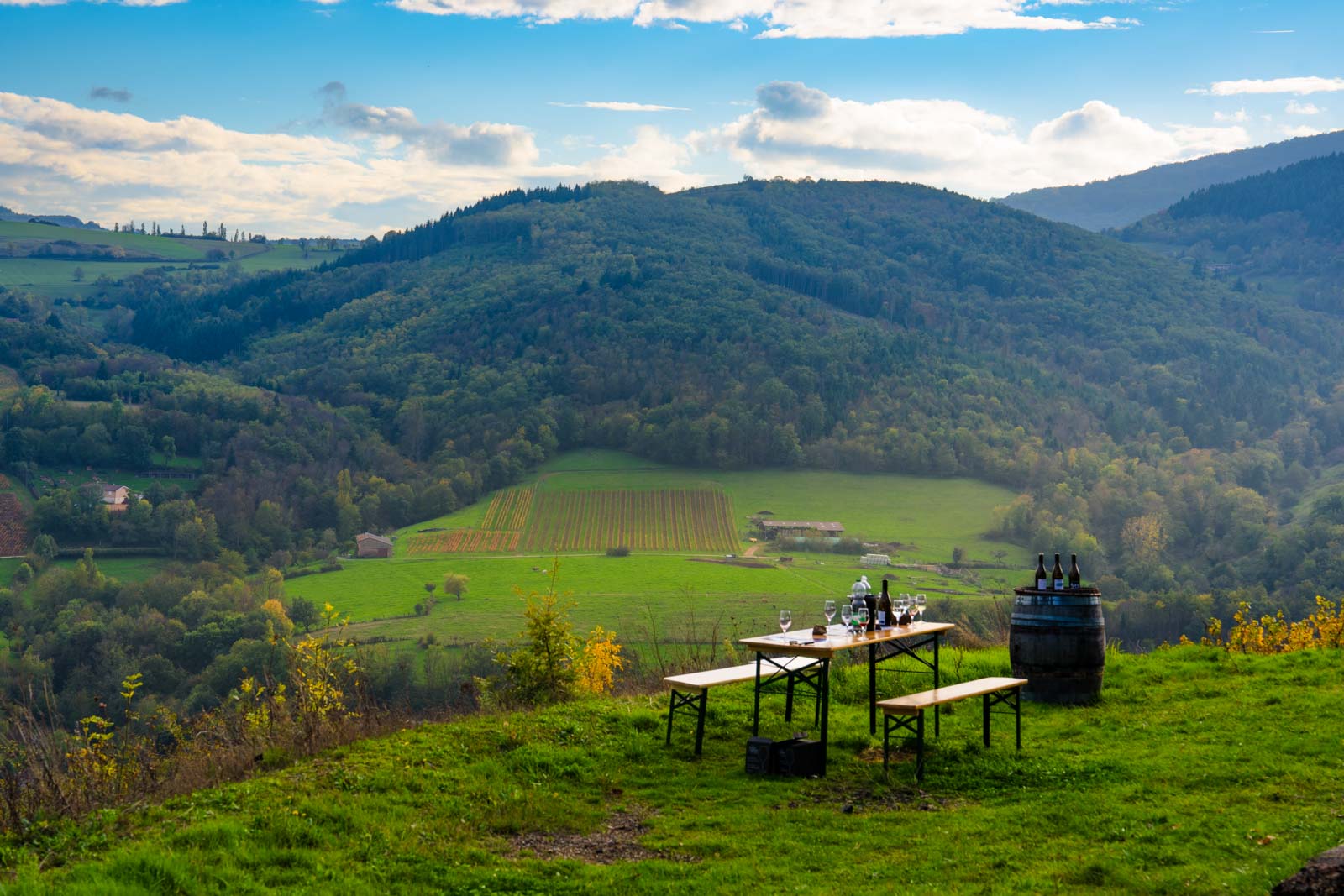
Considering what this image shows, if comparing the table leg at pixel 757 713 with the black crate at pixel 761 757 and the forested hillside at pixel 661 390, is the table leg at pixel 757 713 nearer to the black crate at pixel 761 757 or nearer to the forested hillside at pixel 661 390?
the black crate at pixel 761 757

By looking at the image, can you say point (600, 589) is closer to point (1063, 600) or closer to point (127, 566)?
point (127, 566)

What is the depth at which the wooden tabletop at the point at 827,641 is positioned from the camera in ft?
30.9

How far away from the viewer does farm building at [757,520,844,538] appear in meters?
91.8

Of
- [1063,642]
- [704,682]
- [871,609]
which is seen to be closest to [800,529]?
[1063,642]

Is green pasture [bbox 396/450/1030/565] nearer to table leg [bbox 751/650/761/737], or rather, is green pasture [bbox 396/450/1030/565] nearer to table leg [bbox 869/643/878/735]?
table leg [bbox 751/650/761/737]

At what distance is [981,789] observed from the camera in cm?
909

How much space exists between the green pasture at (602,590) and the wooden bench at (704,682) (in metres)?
46.9

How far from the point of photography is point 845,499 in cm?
10431

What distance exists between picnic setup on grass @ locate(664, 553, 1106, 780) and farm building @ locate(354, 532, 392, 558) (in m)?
83.7

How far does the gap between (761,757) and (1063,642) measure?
14.6 ft

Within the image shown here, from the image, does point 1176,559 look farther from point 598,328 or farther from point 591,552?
point 598,328

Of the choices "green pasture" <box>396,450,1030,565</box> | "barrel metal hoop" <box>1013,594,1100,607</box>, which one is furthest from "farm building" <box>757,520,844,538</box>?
"barrel metal hoop" <box>1013,594,1100,607</box>

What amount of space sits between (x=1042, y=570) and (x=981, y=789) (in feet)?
13.8

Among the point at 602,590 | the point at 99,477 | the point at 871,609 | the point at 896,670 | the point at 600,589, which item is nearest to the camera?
the point at 871,609
